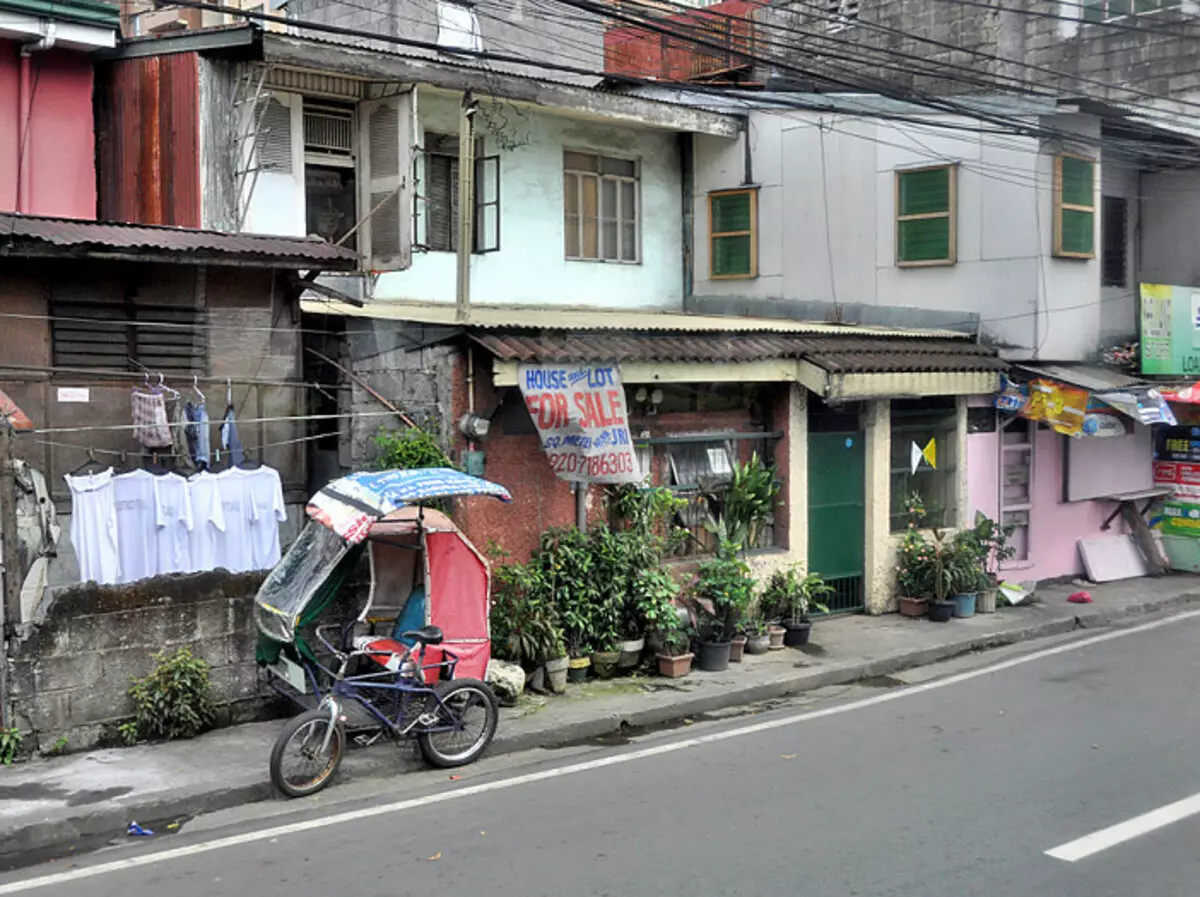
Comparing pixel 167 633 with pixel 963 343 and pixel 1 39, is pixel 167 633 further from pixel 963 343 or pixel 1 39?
pixel 963 343

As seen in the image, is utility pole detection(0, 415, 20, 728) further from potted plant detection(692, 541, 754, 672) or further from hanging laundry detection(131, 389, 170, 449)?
potted plant detection(692, 541, 754, 672)

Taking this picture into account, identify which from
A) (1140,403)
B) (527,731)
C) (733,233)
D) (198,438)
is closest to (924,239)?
(733,233)

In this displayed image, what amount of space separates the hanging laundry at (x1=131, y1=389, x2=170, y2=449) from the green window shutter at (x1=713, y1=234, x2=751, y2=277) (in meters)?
9.75

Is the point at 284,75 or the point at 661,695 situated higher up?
the point at 284,75

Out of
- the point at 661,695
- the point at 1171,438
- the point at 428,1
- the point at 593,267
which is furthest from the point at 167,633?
the point at 1171,438

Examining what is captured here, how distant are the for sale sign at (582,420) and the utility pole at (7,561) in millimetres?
4085

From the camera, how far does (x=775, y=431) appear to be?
45.0 feet

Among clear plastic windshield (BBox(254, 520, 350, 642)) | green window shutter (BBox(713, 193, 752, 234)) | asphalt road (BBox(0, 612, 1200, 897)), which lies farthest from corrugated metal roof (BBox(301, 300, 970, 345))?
asphalt road (BBox(0, 612, 1200, 897))

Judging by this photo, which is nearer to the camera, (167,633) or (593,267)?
(167,633)

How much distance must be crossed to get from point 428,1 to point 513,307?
4404mm

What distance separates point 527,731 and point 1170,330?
11.3 m

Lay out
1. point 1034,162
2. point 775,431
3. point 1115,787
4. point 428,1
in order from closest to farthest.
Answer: point 1115,787 → point 775,431 → point 1034,162 → point 428,1

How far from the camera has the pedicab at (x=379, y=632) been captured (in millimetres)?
8039

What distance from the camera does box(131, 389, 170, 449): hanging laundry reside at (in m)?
9.41
